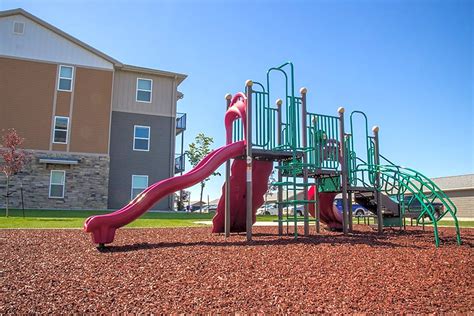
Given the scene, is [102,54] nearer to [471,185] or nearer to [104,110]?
[104,110]

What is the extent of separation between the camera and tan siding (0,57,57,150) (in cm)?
2202

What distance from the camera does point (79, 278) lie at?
443cm

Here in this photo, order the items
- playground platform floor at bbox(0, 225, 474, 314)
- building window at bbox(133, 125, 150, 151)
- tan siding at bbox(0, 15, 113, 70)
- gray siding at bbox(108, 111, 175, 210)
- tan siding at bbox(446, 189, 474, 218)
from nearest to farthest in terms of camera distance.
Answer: playground platform floor at bbox(0, 225, 474, 314) → tan siding at bbox(0, 15, 113, 70) → gray siding at bbox(108, 111, 175, 210) → building window at bbox(133, 125, 150, 151) → tan siding at bbox(446, 189, 474, 218)

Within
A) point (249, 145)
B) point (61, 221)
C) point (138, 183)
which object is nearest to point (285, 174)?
point (249, 145)

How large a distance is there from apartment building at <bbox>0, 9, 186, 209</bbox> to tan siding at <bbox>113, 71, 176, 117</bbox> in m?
0.06

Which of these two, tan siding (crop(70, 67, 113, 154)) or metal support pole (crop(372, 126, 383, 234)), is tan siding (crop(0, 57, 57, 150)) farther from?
metal support pole (crop(372, 126, 383, 234))

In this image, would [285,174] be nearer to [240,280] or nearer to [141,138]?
[240,280]

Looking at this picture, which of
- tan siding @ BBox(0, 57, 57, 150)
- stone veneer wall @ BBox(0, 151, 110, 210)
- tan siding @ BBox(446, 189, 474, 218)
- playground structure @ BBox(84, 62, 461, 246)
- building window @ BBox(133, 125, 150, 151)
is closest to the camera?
playground structure @ BBox(84, 62, 461, 246)

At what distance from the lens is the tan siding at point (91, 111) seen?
23.1 m

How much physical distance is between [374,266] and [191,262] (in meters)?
2.38

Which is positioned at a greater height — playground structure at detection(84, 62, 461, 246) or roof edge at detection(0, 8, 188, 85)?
roof edge at detection(0, 8, 188, 85)

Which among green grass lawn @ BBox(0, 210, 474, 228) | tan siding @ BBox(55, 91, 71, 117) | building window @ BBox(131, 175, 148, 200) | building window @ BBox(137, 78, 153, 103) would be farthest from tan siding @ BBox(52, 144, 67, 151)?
green grass lawn @ BBox(0, 210, 474, 228)

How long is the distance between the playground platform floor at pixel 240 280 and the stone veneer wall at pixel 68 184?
16.9 metres

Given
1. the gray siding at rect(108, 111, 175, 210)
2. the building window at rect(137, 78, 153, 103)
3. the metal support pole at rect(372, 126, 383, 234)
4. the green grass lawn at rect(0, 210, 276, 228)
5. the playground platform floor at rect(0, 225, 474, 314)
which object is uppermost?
the building window at rect(137, 78, 153, 103)
